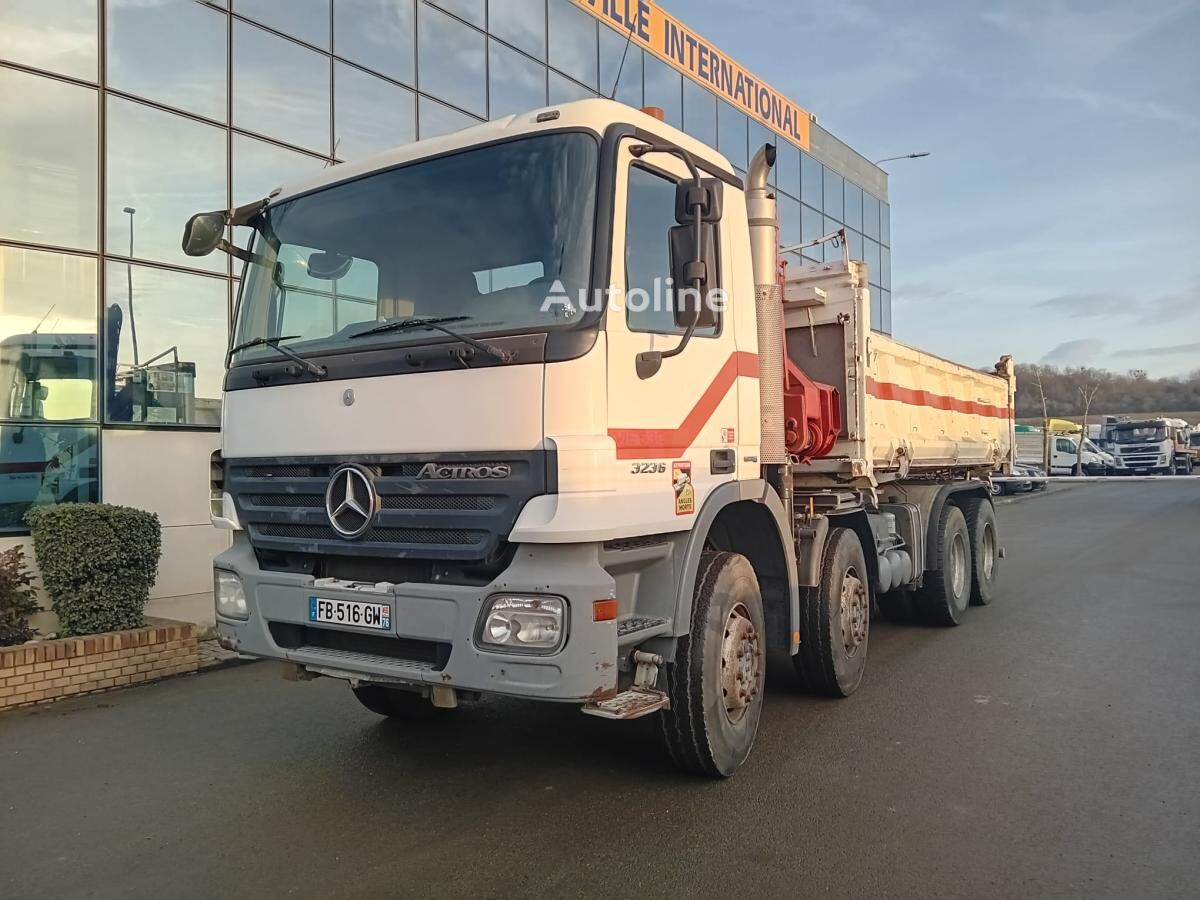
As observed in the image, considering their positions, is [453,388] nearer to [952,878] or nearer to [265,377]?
[265,377]

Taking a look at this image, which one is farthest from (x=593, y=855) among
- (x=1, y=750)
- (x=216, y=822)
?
(x=1, y=750)

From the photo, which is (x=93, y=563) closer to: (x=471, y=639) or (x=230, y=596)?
(x=230, y=596)

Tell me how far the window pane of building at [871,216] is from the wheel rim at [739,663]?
24.0 meters

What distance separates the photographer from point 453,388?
377 centimetres

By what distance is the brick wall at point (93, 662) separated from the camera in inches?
243

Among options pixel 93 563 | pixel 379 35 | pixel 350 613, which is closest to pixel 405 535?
pixel 350 613

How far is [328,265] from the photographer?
14.9 feet

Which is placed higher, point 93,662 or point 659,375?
point 659,375

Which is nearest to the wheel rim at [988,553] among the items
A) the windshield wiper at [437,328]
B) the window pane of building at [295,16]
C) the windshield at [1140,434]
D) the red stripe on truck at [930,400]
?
the red stripe on truck at [930,400]

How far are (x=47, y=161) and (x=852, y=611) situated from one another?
8.25 m

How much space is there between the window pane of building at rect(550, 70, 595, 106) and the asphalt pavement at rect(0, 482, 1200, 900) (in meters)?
11.1

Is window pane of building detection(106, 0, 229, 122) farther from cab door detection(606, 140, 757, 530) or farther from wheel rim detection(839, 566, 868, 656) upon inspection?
wheel rim detection(839, 566, 868, 656)

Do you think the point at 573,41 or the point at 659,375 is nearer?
the point at 659,375

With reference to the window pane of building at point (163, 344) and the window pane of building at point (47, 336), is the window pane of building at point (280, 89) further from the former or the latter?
the window pane of building at point (47, 336)
